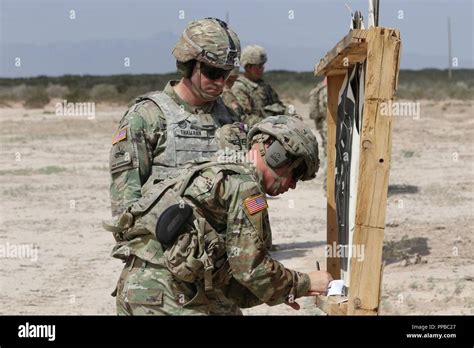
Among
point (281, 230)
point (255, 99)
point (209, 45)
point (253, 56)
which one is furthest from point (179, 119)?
point (281, 230)

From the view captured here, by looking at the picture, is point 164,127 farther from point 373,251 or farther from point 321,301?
point 373,251

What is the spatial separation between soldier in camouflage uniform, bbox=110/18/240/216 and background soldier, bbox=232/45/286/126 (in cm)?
531

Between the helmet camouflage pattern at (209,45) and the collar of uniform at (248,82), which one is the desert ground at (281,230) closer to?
the collar of uniform at (248,82)

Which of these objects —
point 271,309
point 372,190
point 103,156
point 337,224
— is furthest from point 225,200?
point 103,156

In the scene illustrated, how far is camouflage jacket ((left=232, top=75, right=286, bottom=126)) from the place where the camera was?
10.8 metres

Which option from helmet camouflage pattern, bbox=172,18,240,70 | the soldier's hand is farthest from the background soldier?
the soldier's hand

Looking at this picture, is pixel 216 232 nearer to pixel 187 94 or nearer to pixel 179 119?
pixel 179 119

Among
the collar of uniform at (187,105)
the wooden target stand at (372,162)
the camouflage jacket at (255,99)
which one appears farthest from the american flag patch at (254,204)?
the camouflage jacket at (255,99)

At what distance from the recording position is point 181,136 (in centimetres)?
524

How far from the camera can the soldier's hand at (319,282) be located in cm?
439

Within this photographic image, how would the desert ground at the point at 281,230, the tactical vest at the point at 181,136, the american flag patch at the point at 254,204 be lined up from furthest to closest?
1. the desert ground at the point at 281,230
2. the tactical vest at the point at 181,136
3. the american flag patch at the point at 254,204

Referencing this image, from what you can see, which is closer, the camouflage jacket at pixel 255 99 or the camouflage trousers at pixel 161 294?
the camouflage trousers at pixel 161 294

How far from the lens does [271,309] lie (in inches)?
329

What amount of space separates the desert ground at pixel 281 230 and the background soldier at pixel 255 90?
1.56 m
